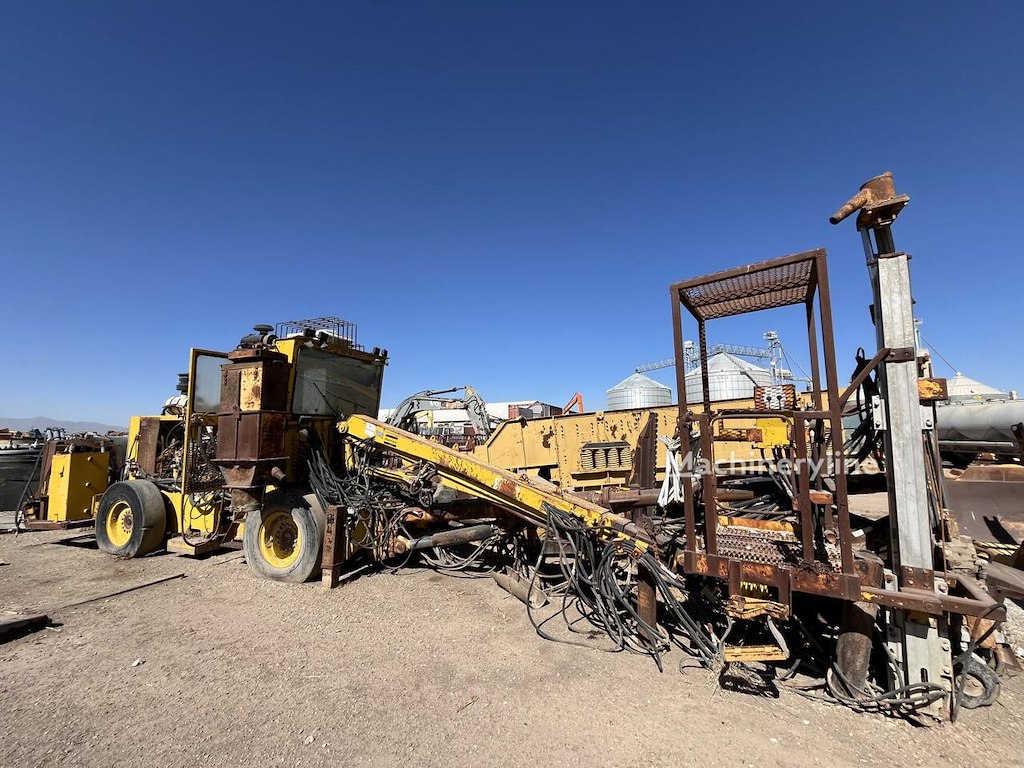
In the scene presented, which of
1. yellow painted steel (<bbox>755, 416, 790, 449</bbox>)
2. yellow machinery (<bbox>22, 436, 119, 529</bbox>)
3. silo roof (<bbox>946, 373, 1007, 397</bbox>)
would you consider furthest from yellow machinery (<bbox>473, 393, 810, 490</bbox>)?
silo roof (<bbox>946, 373, 1007, 397</bbox>)

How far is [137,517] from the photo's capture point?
715 cm

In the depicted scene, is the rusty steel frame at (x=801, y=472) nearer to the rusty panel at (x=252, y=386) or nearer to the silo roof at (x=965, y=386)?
the rusty panel at (x=252, y=386)

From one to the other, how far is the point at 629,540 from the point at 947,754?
2211 millimetres

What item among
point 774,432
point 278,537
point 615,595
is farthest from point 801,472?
point 278,537

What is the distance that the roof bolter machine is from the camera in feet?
10.9

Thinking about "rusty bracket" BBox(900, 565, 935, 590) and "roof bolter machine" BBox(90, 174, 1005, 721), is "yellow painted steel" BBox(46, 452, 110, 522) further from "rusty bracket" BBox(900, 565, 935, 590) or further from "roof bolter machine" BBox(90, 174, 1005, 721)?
"rusty bracket" BBox(900, 565, 935, 590)

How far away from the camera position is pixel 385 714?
3330 mm

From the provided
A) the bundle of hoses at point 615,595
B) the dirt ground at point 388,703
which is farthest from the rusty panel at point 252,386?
the bundle of hoses at point 615,595

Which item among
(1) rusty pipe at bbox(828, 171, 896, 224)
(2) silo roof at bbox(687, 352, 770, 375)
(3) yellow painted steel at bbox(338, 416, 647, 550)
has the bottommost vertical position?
(3) yellow painted steel at bbox(338, 416, 647, 550)

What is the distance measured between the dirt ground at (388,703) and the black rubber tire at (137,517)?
6.23 feet

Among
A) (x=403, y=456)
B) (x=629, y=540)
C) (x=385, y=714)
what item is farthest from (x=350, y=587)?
(x=629, y=540)

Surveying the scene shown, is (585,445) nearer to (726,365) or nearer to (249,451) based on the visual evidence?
(249,451)

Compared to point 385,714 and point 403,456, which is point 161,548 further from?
point 385,714

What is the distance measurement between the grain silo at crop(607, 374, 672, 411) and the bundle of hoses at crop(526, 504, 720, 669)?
59.4 ft
